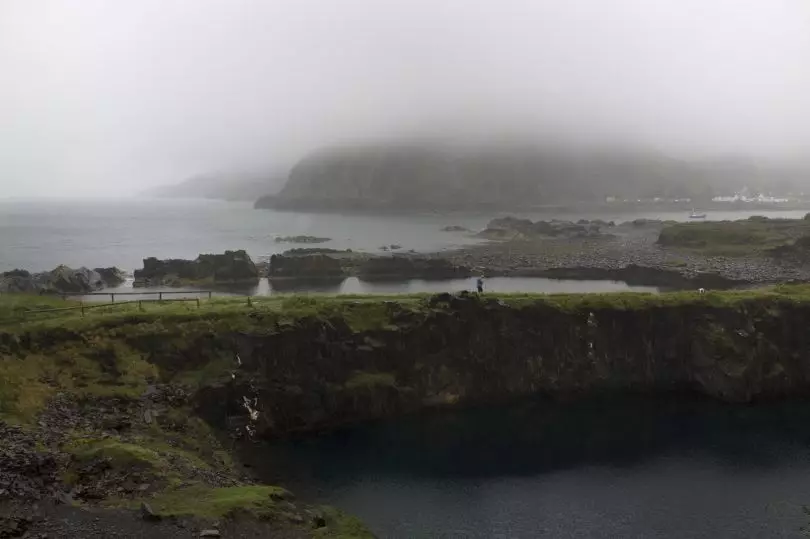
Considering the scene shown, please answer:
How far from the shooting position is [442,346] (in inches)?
2810

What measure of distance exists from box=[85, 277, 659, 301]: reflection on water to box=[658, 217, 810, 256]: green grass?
49647 millimetres

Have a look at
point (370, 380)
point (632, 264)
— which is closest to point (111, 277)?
point (370, 380)

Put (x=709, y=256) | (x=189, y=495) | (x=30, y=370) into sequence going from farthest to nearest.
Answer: (x=709, y=256) < (x=30, y=370) < (x=189, y=495)

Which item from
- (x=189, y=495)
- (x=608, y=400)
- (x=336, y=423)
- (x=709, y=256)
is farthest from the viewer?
(x=709, y=256)

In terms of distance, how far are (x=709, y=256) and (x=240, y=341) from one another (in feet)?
416

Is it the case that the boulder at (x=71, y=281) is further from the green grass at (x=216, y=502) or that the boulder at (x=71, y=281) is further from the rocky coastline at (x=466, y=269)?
the green grass at (x=216, y=502)

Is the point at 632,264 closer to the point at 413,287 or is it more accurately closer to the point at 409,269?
the point at 409,269

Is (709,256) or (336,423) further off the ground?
(709,256)

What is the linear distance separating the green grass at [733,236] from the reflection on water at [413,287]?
4965 centimetres

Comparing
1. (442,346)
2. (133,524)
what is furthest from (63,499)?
(442,346)

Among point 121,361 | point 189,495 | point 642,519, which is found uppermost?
point 121,361

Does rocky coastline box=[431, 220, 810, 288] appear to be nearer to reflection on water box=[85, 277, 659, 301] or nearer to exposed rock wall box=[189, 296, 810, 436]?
reflection on water box=[85, 277, 659, 301]

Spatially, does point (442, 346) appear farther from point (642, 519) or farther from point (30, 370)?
point (30, 370)

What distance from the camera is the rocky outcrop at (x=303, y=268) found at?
425 ft
